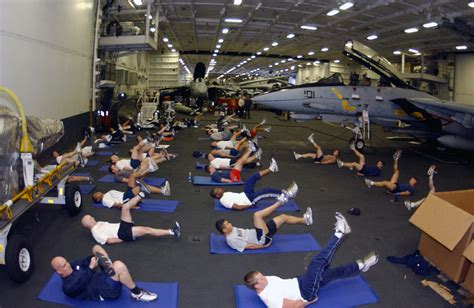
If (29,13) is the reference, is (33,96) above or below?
below

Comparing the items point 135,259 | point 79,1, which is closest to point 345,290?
point 135,259

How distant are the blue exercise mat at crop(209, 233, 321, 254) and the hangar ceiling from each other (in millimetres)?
10394

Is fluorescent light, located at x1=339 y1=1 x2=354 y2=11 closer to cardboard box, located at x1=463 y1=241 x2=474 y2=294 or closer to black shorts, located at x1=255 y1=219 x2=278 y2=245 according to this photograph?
black shorts, located at x1=255 y1=219 x2=278 y2=245

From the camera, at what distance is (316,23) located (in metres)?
18.1

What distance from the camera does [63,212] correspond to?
686 centimetres

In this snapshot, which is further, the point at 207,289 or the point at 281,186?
the point at 281,186

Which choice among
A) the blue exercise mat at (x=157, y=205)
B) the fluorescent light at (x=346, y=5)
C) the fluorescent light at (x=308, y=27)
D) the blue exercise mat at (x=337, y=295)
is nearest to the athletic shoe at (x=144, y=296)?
the blue exercise mat at (x=337, y=295)

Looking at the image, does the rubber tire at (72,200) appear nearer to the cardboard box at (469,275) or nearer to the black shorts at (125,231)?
the black shorts at (125,231)

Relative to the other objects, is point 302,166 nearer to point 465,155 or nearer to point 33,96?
point 465,155

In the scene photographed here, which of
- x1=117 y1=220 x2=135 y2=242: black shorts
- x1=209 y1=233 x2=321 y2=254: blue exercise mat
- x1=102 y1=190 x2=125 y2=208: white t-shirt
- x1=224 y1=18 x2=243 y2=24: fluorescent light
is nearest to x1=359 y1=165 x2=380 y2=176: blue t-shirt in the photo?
x1=209 y1=233 x2=321 y2=254: blue exercise mat

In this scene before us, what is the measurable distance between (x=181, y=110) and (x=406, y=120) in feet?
61.5

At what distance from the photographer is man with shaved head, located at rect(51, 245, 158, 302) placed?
397 centimetres

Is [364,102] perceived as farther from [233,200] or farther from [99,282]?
[99,282]

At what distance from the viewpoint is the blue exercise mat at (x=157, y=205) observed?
7.14 metres
